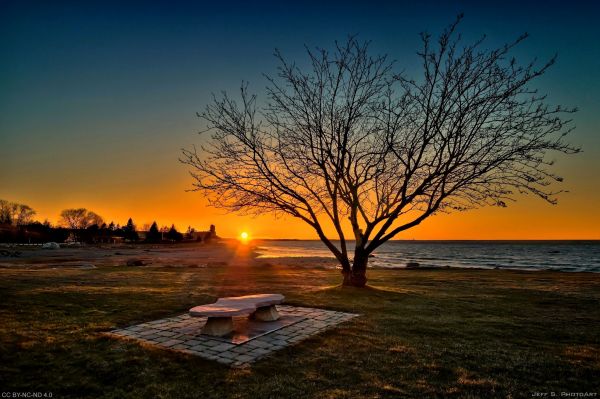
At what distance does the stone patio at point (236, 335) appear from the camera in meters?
6.37

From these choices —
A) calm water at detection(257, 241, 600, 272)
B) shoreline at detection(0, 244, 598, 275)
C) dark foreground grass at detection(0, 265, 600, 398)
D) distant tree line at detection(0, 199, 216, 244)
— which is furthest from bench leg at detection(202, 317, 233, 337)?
distant tree line at detection(0, 199, 216, 244)

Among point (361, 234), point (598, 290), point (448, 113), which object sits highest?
point (448, 113)

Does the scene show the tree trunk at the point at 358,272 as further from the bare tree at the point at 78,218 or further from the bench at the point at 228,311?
the bare tree at the point at 78,218

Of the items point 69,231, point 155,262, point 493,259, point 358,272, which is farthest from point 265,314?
point 69,231

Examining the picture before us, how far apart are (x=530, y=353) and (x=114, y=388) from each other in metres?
7.27

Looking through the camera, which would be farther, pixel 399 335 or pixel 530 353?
pixel 399 335

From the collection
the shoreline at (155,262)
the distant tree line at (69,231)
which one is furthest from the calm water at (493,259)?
the distant tree line at (69,231)

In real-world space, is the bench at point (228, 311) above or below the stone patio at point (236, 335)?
above

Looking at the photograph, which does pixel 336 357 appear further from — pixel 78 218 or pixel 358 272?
pixel 78 218

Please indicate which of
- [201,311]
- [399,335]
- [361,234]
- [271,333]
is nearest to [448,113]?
[361,234]

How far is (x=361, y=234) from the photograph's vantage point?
48.5ft

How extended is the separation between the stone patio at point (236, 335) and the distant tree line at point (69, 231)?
11290 cm

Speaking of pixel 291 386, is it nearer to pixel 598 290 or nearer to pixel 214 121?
pixel 214 121

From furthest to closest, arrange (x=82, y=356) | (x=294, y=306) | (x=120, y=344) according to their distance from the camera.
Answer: (x=294, y=306), (x=120, y=344), (x=82, y=356)
